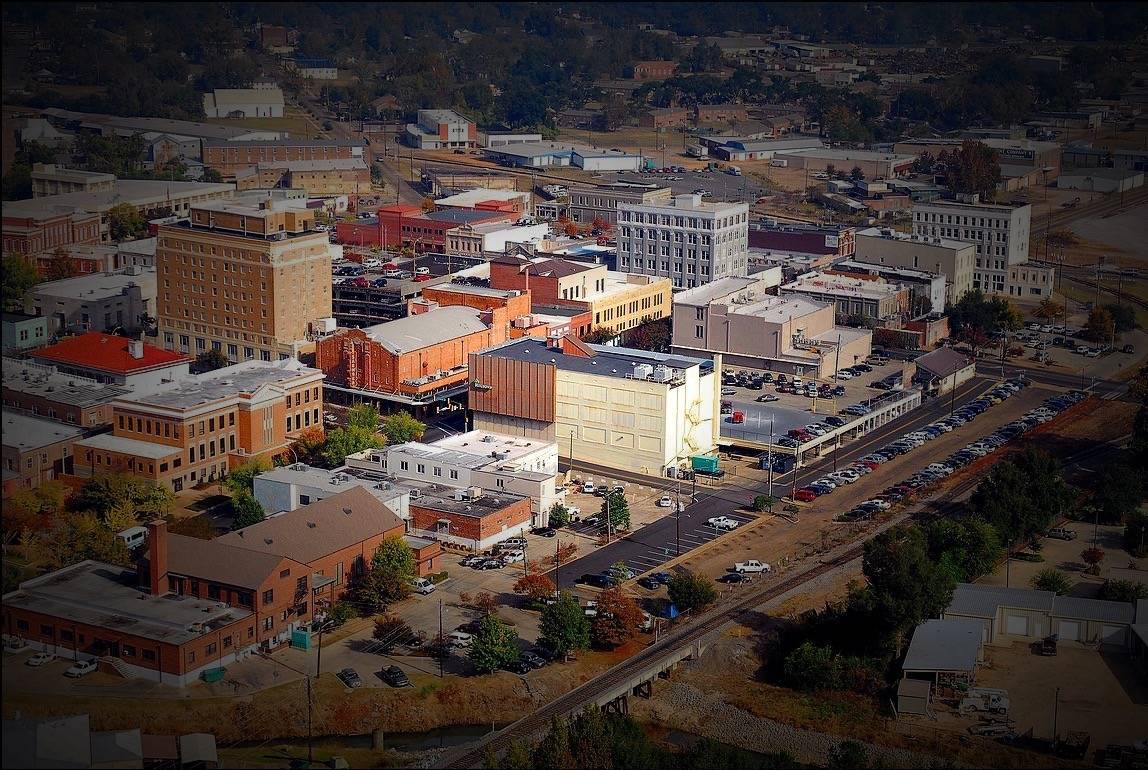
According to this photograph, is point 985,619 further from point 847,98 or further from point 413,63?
point 413,63

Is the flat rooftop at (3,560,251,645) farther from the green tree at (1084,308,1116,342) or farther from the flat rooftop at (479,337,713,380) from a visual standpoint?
the green tree at (1084,308,1116,342)

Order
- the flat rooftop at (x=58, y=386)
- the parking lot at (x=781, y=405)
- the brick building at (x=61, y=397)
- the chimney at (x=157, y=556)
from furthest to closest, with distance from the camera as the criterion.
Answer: the parking lot at (x=781, y=405) < the flat rooftop at (x=58, y=386) < the brick building at (x=61, y=397) < the chimney at (x=157, y=556)

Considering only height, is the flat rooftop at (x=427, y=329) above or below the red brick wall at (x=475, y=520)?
above

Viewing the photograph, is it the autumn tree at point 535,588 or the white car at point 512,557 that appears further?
the white car at point 512,557

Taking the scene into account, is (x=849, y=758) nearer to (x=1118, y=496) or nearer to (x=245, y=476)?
(x=1118, y=496)

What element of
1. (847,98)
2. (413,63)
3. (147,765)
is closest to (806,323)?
(147,765)

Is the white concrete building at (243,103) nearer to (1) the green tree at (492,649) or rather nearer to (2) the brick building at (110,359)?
(2) the brick building at (110,359)

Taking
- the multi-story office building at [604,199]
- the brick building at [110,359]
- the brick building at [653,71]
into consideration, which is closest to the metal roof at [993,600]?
the brick building at [110,359]
